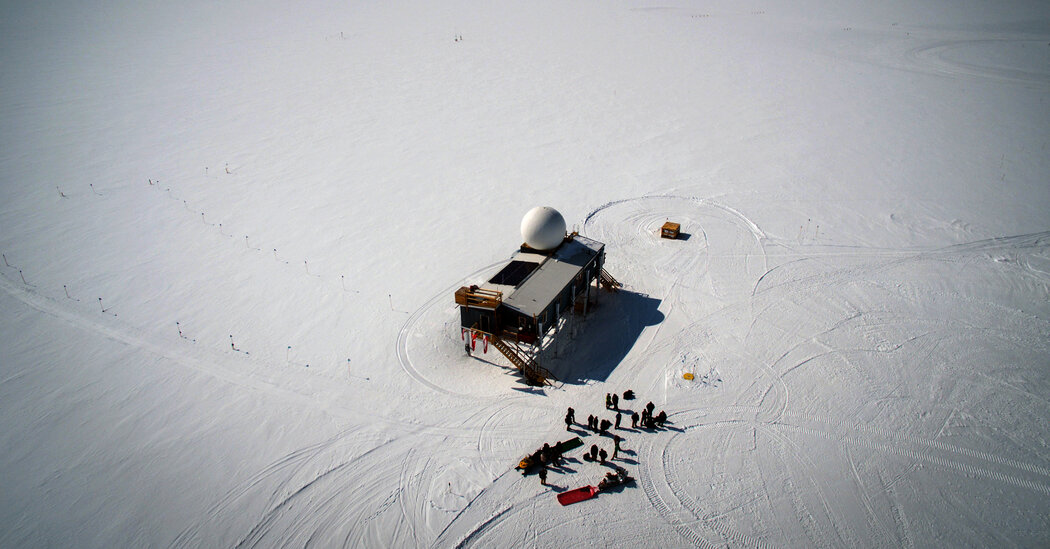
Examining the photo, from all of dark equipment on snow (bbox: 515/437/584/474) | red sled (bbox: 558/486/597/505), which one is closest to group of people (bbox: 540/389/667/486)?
dark equipment on snow (bbox: 515/437/584/474)

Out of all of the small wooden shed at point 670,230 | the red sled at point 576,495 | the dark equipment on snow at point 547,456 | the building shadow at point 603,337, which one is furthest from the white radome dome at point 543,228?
the red sled at point 576,495

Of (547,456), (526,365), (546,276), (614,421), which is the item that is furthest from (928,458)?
(546,276)

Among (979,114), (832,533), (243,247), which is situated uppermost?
(979,114)

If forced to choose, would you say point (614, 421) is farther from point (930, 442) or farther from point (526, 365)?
point (930, 442)

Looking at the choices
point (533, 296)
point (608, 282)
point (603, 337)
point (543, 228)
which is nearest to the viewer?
point (533, 296)

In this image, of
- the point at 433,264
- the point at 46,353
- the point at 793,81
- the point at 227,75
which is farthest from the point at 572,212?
the point at 227,75

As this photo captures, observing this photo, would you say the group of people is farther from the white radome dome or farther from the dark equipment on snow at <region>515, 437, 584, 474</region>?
the white radome dome

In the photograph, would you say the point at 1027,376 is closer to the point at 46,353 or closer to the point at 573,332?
the point at 573,332
